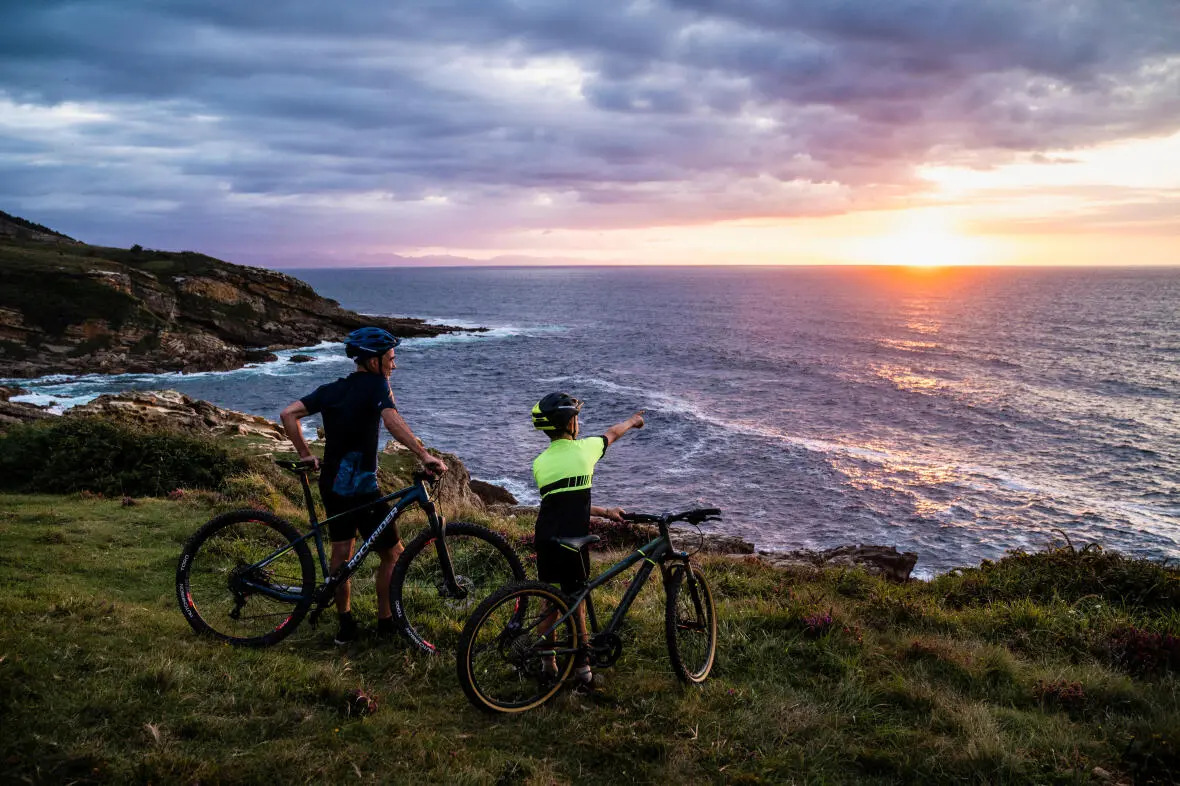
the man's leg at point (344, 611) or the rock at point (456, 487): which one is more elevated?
the man's leg at point (344, 611)

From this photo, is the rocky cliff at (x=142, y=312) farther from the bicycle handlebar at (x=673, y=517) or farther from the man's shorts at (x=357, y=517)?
the bicycle handlebar at (x=673, y=517)

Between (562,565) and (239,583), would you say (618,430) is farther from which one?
(239,583)

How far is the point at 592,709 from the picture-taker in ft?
20.3

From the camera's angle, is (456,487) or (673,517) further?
(456,487)

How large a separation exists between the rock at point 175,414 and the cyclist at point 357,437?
16218mm

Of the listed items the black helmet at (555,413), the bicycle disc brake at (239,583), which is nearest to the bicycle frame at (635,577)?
the black helmet at (555,413)

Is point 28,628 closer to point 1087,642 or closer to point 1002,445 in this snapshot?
point 1087,642

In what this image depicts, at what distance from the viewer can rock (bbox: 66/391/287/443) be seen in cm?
2155

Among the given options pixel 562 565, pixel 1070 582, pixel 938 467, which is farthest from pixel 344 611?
pixel 938 467

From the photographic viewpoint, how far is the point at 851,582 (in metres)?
11.5

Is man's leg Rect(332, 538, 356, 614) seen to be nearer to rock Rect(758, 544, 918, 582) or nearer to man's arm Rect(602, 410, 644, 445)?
man's arm Rect(602, 410, 644, 445)

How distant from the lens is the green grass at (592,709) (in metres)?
5.07

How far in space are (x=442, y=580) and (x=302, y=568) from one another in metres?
1.43

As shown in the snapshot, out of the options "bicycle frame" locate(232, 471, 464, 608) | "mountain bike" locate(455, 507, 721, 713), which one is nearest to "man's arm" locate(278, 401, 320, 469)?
"bicycle frame" locate(232, 471, 464, 608)
